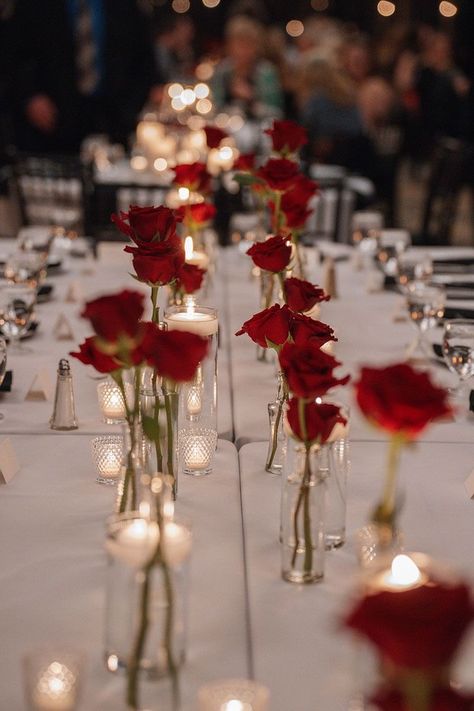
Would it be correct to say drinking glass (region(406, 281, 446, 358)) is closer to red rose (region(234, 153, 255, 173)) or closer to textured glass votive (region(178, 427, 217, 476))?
red rose (region(234, 153, 255, 173))

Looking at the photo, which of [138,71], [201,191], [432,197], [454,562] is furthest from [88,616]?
[138,71]

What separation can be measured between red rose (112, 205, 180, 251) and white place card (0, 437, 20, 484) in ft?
1.20

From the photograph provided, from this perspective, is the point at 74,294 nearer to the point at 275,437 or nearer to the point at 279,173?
the point at 279,173

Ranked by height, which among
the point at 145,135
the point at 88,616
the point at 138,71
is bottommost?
the point at 88,616

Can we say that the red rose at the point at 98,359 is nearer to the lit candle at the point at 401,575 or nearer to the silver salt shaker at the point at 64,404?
the lit candle at the point at 401,575

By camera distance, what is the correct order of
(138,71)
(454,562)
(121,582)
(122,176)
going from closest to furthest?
1. (121,582)
2. (454,562)
3. (122,176)
4. (138,71)

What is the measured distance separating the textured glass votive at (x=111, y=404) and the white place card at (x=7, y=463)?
26 centimetres

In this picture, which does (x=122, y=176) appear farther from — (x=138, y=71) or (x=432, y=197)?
(x=138, y=71)

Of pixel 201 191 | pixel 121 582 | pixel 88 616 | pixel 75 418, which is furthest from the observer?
pixel 201 191

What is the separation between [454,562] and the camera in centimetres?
129

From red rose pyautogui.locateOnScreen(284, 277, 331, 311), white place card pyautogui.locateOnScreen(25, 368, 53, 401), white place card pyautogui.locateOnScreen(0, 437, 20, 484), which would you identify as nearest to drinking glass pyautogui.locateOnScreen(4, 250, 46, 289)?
white place card pyautogui.locateOnScreen(25, 368, 53, 401)

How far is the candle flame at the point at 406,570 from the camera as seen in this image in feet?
2.97

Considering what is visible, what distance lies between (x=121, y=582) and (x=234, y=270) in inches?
98.7

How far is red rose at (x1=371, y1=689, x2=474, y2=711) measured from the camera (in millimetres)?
611
